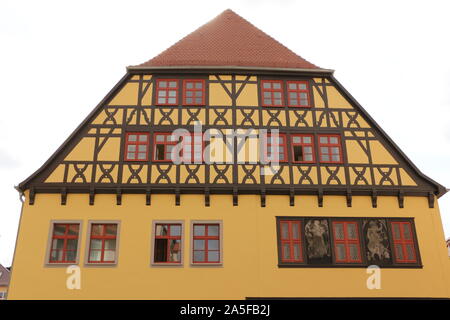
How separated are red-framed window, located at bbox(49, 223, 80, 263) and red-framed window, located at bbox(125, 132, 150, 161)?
2977 millimetres

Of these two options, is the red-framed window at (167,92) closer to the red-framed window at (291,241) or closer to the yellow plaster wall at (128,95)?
the yellow plaster wall at (128,95)

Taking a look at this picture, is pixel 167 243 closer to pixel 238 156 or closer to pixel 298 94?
pixel 238 156

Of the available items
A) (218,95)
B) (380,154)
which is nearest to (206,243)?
(218,95)

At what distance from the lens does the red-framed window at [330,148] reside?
14586 millimetres

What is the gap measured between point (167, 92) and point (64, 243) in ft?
21.5

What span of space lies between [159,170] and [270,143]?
13.4 ft

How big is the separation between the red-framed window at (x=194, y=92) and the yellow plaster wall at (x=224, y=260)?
12.2ft

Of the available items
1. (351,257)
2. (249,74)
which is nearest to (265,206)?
(351,257)

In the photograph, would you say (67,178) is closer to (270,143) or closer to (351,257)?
(270,143)

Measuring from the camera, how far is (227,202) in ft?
45.3

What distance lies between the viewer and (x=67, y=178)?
45.5 feet

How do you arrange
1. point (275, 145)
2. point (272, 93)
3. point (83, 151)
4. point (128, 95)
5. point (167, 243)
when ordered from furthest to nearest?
point (272, 93) → point (128, 95) → point (275, 145) → point (83, 151) → point (167, 243)

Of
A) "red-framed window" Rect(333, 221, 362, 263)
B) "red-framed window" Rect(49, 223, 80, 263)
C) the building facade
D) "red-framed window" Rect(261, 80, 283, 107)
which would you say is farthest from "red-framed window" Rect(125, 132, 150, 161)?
"red-framed window" Rect(333, 221, 362, 263)

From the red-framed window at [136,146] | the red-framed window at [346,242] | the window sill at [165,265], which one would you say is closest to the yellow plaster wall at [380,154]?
the red-framed window at [346,242]
